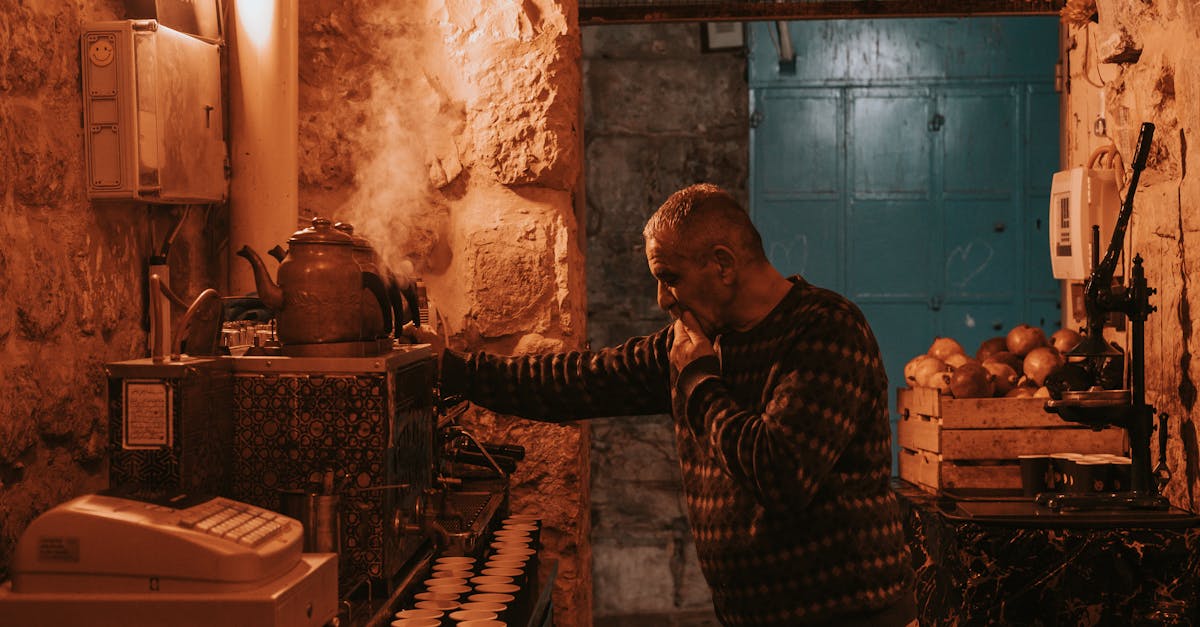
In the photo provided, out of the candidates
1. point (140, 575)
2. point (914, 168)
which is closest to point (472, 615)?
point (140, 575)

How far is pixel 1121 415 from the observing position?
3.68 m

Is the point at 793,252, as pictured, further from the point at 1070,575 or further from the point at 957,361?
the point at 1070,575

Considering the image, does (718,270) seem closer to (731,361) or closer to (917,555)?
(731,361)

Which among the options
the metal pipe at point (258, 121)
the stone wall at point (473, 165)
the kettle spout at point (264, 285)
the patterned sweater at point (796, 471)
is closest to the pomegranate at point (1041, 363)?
the stone wall at point (473, 165)

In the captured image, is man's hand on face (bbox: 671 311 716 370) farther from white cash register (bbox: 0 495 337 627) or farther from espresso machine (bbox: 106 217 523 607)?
white cash register (bbox: 0 495 337 627)

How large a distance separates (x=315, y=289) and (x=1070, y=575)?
8.59 feet

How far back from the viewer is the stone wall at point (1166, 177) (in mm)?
3715

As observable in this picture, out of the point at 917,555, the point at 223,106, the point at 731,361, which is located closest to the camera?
the point at 731,361

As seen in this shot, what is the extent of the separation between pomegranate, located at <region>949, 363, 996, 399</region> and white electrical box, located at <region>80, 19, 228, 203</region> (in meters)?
2.84

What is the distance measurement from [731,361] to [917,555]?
2.00 metres

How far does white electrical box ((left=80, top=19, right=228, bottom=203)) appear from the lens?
2.62m

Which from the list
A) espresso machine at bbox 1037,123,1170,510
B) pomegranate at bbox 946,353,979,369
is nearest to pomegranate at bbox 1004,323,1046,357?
A: pomegranate at bbox 946,353,979,369

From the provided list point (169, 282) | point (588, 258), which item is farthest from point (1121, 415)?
point (588, 258)

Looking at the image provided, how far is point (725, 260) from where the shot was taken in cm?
A: 250
